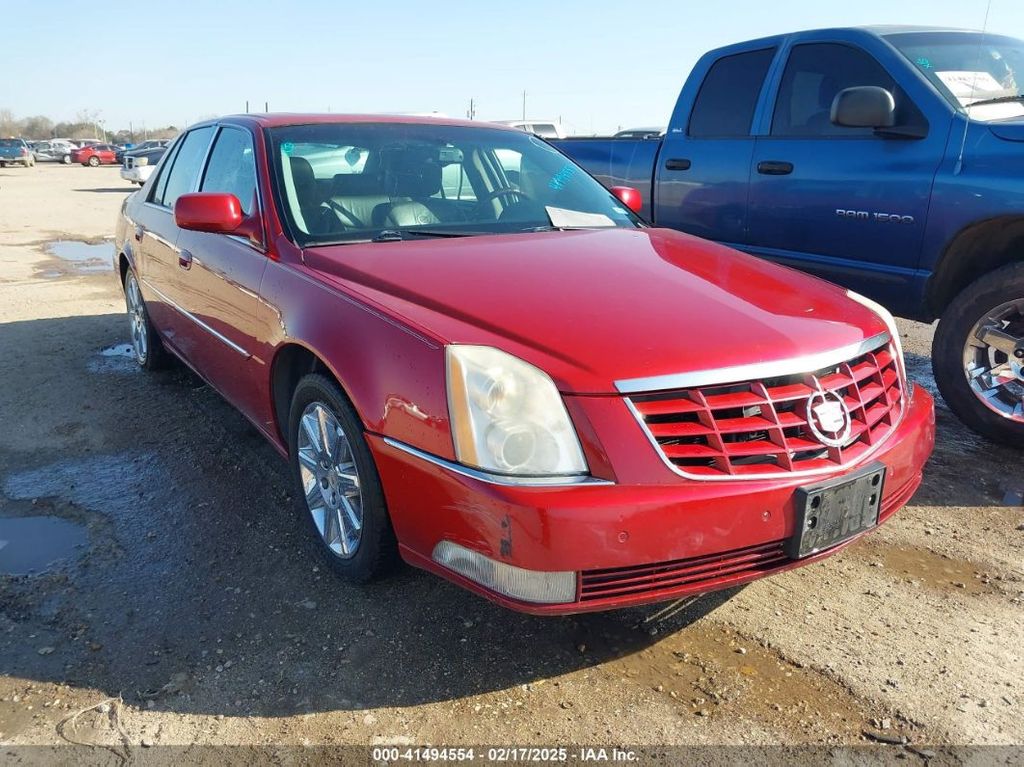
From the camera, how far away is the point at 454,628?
2584 millimetres

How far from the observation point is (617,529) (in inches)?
79.7

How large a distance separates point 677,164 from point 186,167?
3096 mm

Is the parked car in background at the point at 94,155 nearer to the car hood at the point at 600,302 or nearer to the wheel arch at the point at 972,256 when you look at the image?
the car hood at the point at 600,302

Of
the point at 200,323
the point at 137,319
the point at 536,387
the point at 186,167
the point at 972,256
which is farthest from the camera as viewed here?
the point at 137,319

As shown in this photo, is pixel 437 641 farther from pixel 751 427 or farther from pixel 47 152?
pixel 47 152

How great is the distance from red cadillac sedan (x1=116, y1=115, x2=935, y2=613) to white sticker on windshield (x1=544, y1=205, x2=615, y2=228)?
3 cm

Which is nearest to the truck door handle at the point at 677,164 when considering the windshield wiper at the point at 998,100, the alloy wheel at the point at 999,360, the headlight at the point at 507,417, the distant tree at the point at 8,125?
the windshield wiper at the point at 998,100

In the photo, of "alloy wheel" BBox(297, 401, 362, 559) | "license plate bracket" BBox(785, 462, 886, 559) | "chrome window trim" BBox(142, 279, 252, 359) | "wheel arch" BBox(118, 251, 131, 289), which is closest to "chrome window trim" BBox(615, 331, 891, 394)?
"license plate bracket" BBox(785, 462, 886, 559)

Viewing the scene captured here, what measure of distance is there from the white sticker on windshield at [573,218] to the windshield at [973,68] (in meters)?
1.96

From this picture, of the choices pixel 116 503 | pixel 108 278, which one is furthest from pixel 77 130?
pixel 116 503

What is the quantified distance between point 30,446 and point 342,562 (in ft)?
7.57

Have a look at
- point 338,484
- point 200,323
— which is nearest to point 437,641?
point 338,484

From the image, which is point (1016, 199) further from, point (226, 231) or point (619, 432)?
point (226, 231)

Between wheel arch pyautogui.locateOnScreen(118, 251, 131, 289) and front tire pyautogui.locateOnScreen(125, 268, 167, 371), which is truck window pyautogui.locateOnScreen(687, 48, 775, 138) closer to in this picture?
front tire pyautogui.locateOnScreen(125, 268, 167, 371)
